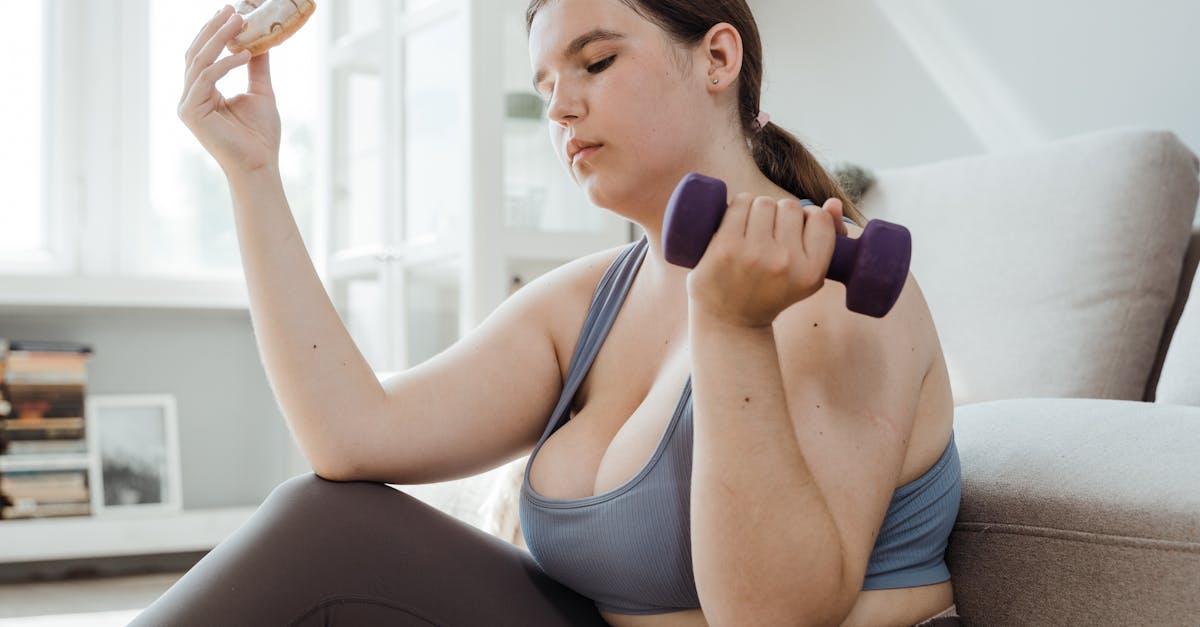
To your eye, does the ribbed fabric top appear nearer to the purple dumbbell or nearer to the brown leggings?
the brown leggings

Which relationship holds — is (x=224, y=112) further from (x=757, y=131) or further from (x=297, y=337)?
(x=757, y=131)

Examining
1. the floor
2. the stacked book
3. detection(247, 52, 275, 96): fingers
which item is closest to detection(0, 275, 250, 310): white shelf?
the stacked book

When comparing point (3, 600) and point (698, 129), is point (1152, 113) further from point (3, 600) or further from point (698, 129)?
point (3, 600)

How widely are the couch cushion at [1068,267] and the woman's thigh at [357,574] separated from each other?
80cm

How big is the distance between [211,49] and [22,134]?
2.73m

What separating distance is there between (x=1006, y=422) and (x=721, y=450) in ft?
1.43

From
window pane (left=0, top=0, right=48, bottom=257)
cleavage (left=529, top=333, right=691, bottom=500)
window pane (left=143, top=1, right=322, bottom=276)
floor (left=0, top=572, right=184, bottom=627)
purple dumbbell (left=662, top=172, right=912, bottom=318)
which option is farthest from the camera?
window pane (left=143, top=1, right=322, bottom=276)

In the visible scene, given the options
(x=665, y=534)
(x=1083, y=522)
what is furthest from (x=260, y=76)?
(x=1083, y=522)

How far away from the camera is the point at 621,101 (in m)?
0.93

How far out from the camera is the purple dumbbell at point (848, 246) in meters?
0.62

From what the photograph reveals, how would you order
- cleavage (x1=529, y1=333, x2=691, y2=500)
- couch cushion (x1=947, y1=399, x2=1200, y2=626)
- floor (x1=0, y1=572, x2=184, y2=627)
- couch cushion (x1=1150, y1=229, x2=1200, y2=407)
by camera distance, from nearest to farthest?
couch cushion (x1=947, y1=399, x2=1200, y2=626), cleavage (x1=529, y1=333, x2=691, y2=500), couch cushion (x1=1150, y1=229, x2=1200, y2=407), floor (x1=0, y1=572, x2=184, y2=627)

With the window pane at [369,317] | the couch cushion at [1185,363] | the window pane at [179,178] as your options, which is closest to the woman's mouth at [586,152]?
the couch cushion at [1185,363]

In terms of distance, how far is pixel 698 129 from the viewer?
97 cm

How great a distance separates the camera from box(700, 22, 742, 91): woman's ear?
38.9 inches
